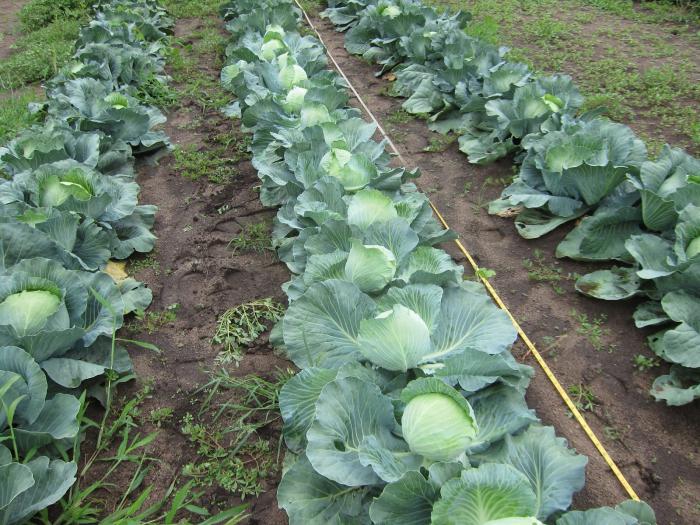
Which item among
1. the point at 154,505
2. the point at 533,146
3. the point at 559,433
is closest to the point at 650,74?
Result: the point at 533,146

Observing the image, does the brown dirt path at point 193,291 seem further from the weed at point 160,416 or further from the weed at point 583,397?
the weed at point 583,397

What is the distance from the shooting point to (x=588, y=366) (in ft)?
10.6

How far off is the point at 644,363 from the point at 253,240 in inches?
108

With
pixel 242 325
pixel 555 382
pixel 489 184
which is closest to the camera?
pixel 555 382

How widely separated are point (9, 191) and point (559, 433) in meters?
3.74

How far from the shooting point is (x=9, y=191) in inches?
151

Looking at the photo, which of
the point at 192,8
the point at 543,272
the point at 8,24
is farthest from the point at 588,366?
the point at 8,24

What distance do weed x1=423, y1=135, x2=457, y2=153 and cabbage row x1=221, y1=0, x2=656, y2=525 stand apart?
1.79 metres

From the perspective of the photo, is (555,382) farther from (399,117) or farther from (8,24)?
(8,24)

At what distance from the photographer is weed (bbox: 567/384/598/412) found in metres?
2.99

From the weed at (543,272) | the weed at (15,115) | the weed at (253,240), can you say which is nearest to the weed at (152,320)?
the weed at (253,240)

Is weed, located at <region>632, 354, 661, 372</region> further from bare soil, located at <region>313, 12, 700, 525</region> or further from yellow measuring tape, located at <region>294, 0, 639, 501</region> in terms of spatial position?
yellow measuring tape, located at <region>294, 0, 639, 501</region>

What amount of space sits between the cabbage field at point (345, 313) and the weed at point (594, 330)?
12 millimetres

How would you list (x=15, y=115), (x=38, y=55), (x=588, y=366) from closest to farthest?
(x=588, y=366) < (x=15, y=115) < (x=38, y=55)
